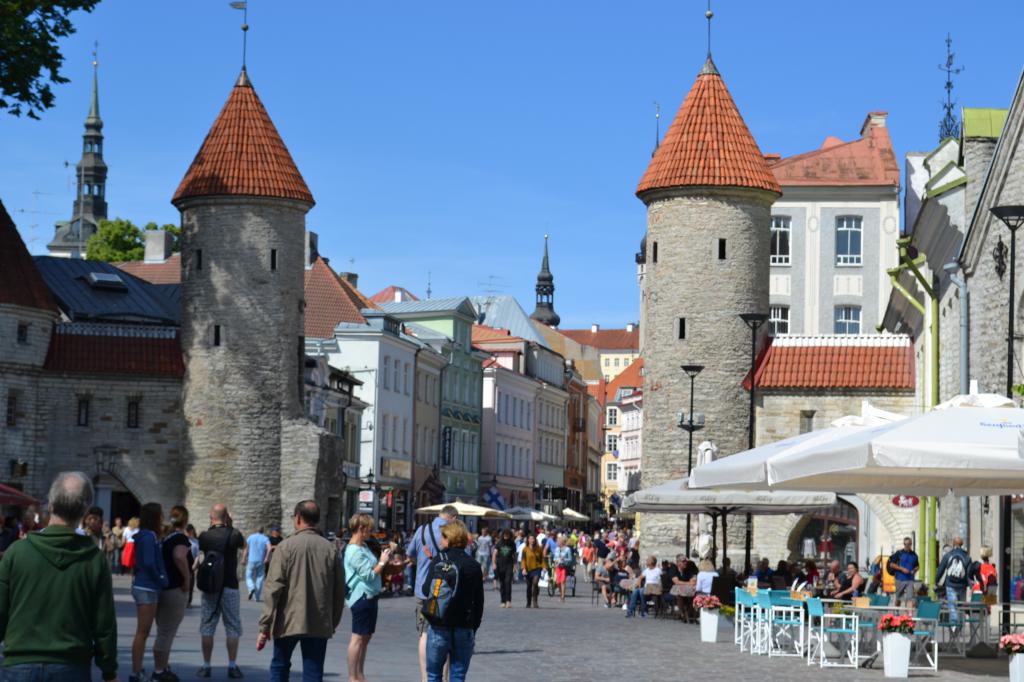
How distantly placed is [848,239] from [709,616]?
43775mm

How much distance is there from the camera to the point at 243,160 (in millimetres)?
52594

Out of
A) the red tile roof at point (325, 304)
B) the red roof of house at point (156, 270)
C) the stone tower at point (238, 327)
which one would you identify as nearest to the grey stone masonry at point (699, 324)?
the stone tower at point (238, 327)

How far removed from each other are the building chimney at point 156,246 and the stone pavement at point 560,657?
53263 millimetres

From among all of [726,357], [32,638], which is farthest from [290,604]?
[726,357]

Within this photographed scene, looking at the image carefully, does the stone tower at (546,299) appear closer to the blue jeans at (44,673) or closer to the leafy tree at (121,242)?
the leafy tree at (121,242)

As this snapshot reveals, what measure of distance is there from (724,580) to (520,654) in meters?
11.2

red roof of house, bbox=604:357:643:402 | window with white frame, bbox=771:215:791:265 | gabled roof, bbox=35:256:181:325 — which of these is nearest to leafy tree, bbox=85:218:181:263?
gabled roof, bbox=35:256:181:325

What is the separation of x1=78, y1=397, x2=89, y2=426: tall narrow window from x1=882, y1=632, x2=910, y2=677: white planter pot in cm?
3674

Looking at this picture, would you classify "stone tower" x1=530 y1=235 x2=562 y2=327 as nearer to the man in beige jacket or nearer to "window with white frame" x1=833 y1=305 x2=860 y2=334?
"window with white frame" x1=833 y1=305 x2=860 y2=334

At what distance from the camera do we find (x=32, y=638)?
778 cm

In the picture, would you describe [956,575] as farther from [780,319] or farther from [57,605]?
[780,319]

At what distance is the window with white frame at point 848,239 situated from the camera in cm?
6800

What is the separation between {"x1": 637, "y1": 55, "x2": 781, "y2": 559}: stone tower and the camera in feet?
163

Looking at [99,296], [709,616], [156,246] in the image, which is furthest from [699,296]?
[156,246]
